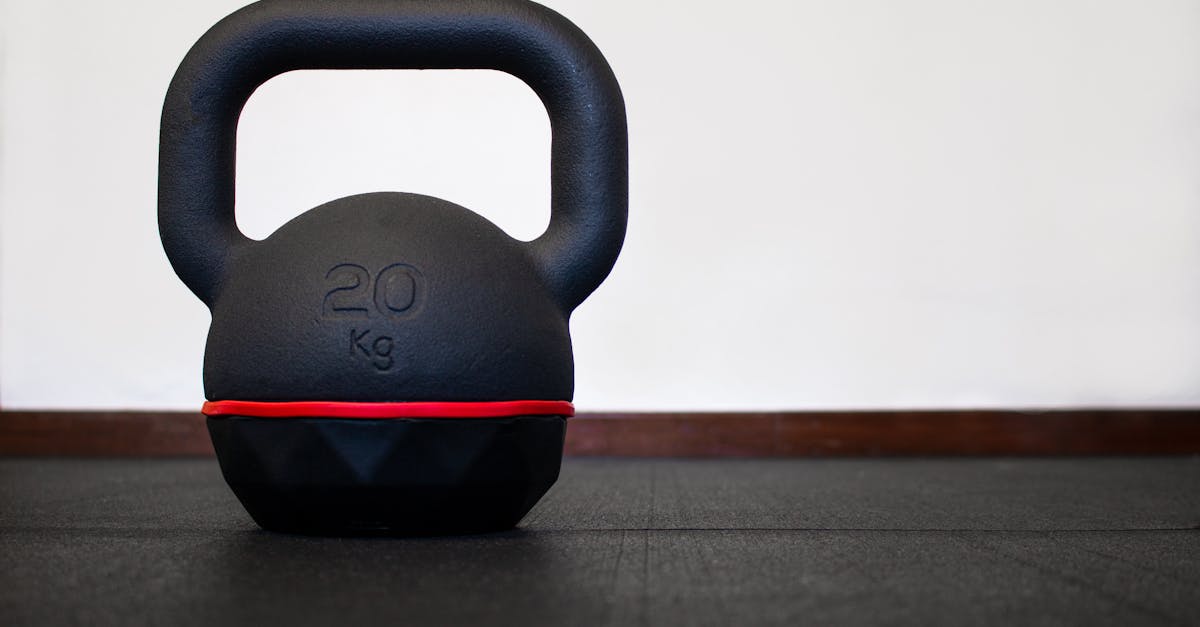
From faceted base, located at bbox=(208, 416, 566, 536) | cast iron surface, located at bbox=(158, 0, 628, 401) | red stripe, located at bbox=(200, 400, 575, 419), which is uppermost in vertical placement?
cast iron surface, located at bbox=(158, 0, 628, 401)

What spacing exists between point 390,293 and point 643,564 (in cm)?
21

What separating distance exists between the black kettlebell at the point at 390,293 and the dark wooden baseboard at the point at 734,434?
120cm

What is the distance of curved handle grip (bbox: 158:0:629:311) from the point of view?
29.8 inches

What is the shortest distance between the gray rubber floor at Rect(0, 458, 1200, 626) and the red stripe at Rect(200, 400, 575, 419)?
77 mm

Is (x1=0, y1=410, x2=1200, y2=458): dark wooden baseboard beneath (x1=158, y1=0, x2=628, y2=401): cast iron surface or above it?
beneath

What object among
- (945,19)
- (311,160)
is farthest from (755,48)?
(311,160)

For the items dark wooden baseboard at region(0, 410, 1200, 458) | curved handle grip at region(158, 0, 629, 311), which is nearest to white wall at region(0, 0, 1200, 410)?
dark wooden baseboard at region(0, 410, 1200, 458)

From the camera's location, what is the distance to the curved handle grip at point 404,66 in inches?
29.8

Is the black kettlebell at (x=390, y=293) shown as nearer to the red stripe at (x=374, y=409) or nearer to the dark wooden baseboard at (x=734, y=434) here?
the red stripe at (x=374, y=409)

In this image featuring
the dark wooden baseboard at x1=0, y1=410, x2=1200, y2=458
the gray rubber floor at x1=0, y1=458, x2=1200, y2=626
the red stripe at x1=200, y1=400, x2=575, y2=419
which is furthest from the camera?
the dark wooden baseboard at x1=0, y1=410, x2=1200, y2=458

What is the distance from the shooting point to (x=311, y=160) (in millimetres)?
1983

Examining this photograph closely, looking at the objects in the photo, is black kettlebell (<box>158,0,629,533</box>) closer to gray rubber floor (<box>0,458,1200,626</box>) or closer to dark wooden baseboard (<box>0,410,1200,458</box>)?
gray rubber floor (<box>0,458,1200,626</box>)

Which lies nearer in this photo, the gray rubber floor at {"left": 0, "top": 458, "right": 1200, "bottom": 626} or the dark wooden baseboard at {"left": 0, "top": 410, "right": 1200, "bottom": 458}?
the gray rubber floor at {"left": 0, "top": 458, "right": 1200, "bottom": 626}

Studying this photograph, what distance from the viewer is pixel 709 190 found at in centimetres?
199
